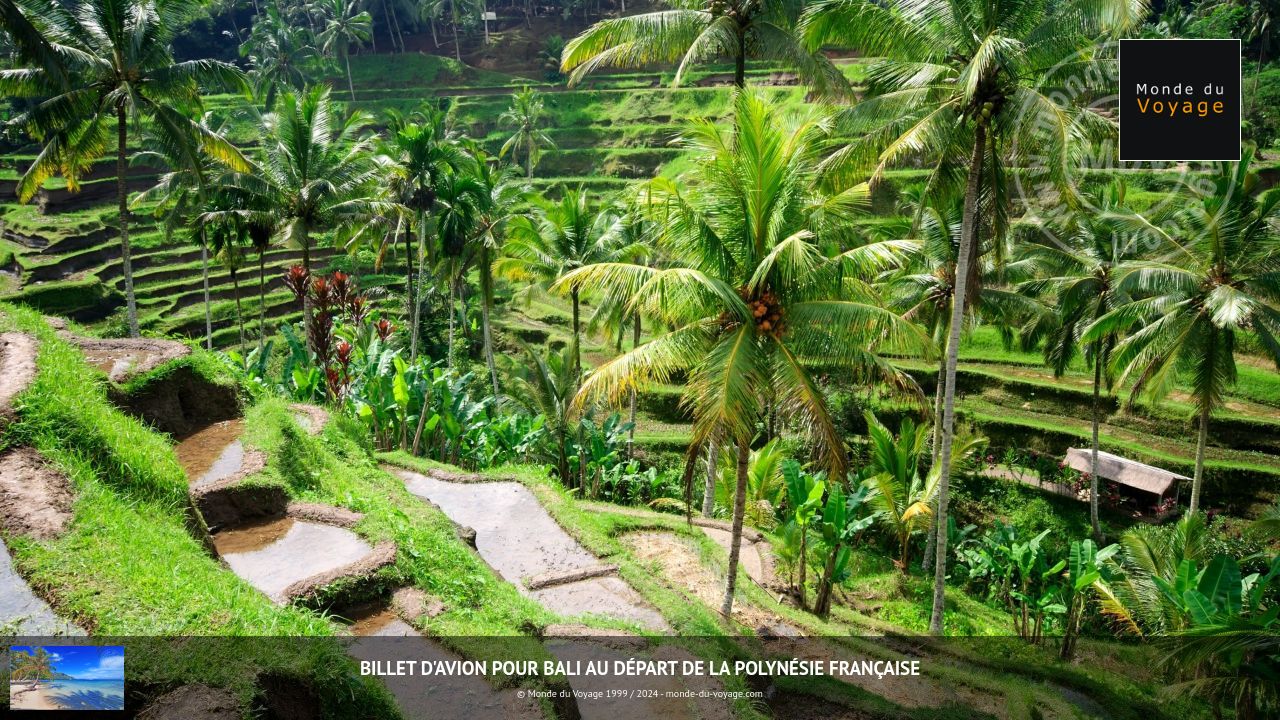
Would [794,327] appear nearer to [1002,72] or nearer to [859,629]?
[1002,72]

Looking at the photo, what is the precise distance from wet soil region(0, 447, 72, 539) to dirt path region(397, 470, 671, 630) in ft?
20.2

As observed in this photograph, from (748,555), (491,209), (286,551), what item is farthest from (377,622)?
(491,209)

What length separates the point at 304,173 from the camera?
67.0 ft

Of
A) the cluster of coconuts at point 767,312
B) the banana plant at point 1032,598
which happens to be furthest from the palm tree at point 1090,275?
the cluster of coconuts at point 767,312

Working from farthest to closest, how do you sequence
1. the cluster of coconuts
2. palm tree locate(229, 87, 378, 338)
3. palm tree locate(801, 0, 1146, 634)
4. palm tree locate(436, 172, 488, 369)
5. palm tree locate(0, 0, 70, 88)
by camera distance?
palm tree locate(436, 172, 488, 369)
palm tree locate(229, 87, 378, 338)
palm tree locate(0, 0, 70, 88)
palm tree locate(801, 0, 1146, 634)
the cluster of coconuts

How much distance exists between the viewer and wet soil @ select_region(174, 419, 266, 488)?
10.3 metres

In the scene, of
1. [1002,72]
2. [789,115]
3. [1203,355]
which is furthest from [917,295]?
[789,115]

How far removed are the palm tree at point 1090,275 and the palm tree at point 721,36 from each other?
8.17 metres

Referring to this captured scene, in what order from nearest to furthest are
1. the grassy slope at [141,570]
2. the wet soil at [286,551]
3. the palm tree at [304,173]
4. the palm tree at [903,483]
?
the grassy slope at [141,570] < the wet soil at [286,551] < the palm tree at [903,483] < the palm tree at [304,173]

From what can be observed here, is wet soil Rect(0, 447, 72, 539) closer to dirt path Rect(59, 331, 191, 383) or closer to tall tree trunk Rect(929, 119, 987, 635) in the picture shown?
dirt path Rect(59, 331, 191, 383)

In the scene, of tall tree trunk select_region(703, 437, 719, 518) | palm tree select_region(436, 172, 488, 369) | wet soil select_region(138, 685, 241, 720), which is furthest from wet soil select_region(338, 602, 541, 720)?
palm tree select_region(436, 172, 488, 369)

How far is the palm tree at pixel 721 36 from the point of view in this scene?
47.7 feet

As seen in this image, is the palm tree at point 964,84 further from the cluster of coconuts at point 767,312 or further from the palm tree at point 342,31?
the palm tree at point 342,31

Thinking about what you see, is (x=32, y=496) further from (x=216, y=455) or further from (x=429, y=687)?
(x=216, y=455)
